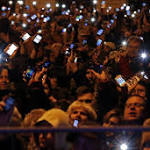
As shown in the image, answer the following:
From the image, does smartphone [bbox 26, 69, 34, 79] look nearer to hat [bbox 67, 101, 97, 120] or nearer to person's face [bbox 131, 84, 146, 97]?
hat [bbox 67, 101, 97, 120]

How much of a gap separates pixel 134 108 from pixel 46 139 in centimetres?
145

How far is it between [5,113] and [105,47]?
2.73 m

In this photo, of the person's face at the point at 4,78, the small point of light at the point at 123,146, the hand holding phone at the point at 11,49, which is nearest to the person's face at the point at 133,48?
the hand holding phone at the point at 11,49

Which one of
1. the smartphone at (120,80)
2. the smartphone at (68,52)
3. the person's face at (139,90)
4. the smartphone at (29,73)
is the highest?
the smartphone at (68,52)

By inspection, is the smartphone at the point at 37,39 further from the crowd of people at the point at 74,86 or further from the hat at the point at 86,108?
the hat at the point at 86,108

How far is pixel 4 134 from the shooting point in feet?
Result: 7.45

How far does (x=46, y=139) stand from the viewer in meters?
2.36

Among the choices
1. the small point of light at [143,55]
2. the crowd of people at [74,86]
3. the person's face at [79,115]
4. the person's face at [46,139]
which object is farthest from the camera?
the small point of light at [143,55]

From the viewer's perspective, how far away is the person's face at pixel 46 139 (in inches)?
89.8

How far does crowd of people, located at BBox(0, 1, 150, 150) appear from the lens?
246 cm

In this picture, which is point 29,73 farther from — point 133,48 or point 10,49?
point 133,48

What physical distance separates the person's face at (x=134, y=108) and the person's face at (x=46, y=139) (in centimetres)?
130

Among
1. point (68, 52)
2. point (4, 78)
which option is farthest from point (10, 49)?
point (68, 52)

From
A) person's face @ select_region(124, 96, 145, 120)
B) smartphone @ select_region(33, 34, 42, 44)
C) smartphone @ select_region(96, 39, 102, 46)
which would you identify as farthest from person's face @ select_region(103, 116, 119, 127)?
smartphone @ select_region(33, 34, 42, 44)
